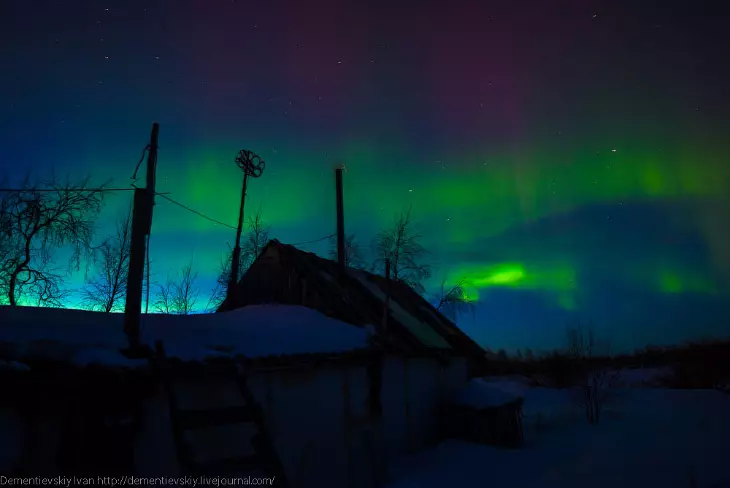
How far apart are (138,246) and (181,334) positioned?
1717 mm

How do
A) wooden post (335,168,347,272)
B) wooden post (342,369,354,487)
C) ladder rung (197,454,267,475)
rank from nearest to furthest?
ladder rung (197,454,267,475) → wooden post (342,369,354,487) → wooden post (335,168,347,272)

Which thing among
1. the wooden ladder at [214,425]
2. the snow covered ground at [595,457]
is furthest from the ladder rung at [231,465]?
the snow covered ground at [595,457]

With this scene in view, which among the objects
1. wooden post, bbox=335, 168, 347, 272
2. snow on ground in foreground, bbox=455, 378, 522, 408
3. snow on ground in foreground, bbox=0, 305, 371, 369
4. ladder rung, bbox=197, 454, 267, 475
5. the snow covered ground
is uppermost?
wooden post, bbox=335, 168, 347, 272

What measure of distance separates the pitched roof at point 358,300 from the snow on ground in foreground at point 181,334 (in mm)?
796

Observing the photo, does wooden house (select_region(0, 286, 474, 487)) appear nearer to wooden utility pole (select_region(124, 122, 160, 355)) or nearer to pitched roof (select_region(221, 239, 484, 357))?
wooden utility pole (select_region(124, 122, 160, 355))

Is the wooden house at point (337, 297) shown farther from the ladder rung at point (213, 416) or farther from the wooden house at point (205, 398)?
the ladder rung at point (213, 416)

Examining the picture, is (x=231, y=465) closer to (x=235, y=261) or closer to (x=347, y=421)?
(x=347, y=421)

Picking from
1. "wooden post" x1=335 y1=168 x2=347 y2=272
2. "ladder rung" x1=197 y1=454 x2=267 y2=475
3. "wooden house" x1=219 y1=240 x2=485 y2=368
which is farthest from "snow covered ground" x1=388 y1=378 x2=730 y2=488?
"wooden post" x1=335 y1=168 x2=347 y2=272

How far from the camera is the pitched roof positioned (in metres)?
12.6

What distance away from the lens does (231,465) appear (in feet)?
17.1

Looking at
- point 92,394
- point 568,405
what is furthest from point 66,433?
point 568,405

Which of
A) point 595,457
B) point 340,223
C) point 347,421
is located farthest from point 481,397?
point 340,223

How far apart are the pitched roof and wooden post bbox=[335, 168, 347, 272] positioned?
1.55 feet

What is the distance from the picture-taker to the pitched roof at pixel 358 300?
494 inches
